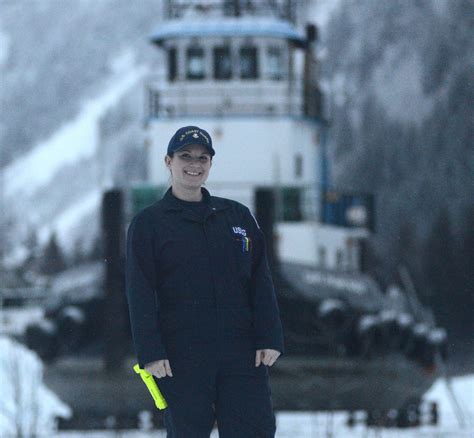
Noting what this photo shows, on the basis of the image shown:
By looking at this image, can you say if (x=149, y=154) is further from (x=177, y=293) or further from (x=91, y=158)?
(x=91, y=158)

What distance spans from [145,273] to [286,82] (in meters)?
14.7

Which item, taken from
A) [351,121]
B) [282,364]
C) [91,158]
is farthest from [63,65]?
[282,364]

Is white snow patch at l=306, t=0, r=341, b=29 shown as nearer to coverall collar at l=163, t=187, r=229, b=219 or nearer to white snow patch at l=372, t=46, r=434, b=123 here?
white snow patch at l=372, t=46, r=434, b=123

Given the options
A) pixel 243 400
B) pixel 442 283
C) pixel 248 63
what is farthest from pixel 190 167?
pixel 442 283

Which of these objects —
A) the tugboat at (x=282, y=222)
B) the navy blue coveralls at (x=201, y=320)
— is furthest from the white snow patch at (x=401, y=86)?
the navy blue coveralls at (x=201, y=320)

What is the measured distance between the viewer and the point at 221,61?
18.7 meters

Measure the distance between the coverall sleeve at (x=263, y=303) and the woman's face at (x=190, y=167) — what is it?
0.72ft

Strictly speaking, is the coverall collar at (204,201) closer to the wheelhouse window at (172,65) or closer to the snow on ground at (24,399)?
the snow on ground at (24,399)

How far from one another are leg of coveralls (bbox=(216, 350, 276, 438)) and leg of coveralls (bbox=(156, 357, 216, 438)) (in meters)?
0.04

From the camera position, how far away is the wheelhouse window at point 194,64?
18.8 meters

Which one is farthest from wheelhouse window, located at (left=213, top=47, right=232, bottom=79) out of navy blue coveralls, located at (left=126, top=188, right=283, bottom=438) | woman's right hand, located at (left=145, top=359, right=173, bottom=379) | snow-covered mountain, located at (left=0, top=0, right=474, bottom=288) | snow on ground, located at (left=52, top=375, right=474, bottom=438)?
snow-covered mountain, located at (left=0, top=0, right=474, bottom=288)

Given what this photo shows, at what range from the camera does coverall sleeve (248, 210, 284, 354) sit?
4.45 meters

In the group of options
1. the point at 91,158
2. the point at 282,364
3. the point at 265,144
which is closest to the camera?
the point at 282,364

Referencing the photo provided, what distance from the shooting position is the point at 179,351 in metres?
4.43
